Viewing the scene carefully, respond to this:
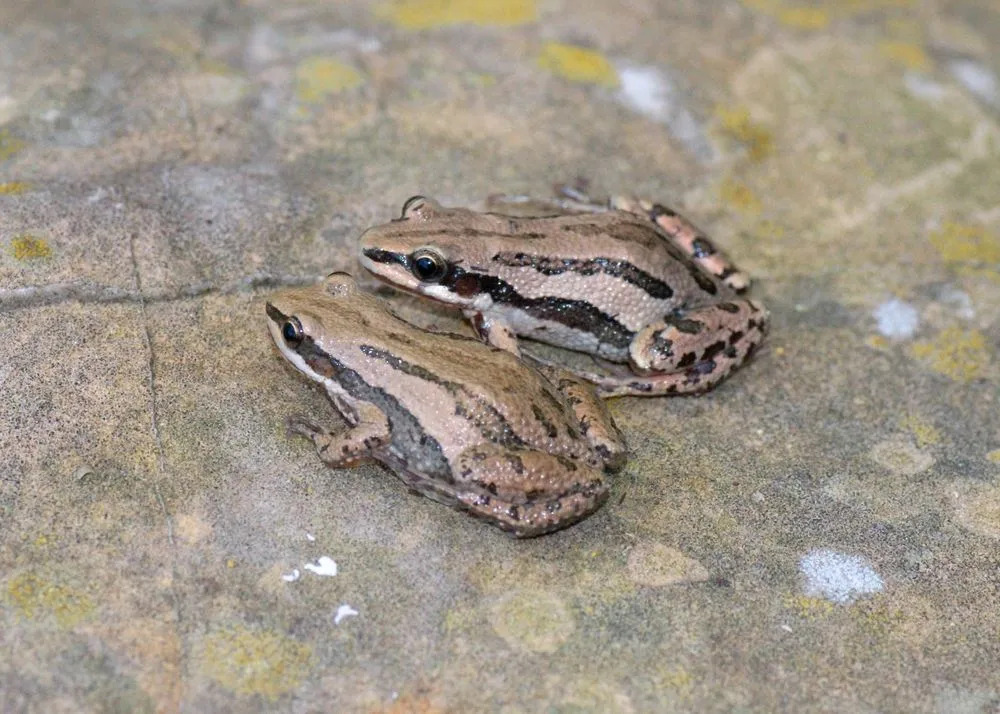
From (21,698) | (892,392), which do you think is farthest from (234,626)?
(892,392)

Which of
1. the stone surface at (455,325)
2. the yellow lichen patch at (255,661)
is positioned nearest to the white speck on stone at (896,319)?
the stone surface at (455,325)

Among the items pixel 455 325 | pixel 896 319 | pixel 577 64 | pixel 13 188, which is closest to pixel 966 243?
pixel 896 319

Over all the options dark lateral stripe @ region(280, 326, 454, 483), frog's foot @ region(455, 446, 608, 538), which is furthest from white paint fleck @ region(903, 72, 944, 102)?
dark lateral stripe @ region(280, 326, 454, 483)

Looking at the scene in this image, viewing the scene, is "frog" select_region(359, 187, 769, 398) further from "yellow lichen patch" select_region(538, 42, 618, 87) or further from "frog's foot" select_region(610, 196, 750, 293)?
"yellow lichen patch" select_region(538, 42, 618, 87)

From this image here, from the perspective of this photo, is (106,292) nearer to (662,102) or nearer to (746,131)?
(662,102)

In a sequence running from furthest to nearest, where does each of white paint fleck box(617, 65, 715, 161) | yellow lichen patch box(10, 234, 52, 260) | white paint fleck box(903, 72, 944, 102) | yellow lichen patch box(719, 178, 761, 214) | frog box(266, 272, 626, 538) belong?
white paint fleck box(903, 72, 944, 102) → white paint fleck box(617, 65, 715, 161) → yellow lichen patch box(719, 178, 761, 214) → yellow lichen patch box(10, 234, 52, 260) → frog box(266, 272, 626, 538)

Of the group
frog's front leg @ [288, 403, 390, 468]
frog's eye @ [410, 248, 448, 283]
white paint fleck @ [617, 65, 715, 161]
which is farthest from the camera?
white paint fleck @ [617, 65, 715, 161]

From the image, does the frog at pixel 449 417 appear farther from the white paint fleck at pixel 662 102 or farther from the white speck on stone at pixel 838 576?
the white paint fleck at pixel 662 102
